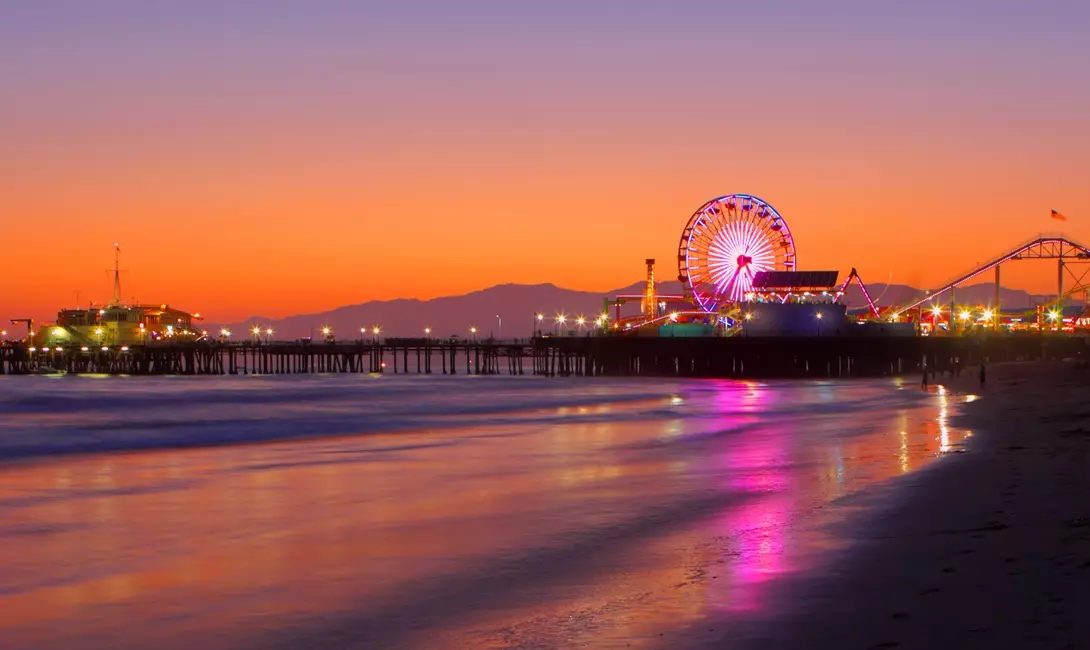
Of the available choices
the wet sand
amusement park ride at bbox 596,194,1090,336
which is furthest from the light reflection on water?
amusement park ride at bbox 596,194,1090,336

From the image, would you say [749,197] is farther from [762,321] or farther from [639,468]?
[639,468]

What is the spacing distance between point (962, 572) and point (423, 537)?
7177mm

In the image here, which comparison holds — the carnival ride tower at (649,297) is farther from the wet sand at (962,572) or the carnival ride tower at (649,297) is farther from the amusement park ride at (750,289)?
the wet sand at (962,572)

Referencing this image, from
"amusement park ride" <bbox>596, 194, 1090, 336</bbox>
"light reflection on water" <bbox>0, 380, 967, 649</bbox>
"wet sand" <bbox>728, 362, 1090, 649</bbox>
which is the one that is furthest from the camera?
"amusement park ride" <bbox>596, 194, 1090, 336</bbox>

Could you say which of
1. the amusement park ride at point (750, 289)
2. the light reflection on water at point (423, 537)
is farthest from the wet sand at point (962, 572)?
the amusement park ride at point (750, 289)

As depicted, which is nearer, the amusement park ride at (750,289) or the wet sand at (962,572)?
the wet sand at (962,572)

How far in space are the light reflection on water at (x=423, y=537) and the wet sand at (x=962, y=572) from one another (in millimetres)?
706

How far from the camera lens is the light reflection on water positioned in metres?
10.4

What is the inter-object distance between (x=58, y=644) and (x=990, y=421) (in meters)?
27.5

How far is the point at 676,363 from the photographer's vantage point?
308 feet

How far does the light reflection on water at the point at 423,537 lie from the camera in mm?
10438

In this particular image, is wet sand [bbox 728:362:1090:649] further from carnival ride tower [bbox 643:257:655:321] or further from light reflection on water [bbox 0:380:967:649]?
carnival ride tower [bbox 643:257:655:321]

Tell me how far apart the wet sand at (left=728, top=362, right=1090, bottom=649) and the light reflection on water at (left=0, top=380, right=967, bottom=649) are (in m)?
0.71

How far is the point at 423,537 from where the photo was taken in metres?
15.4
